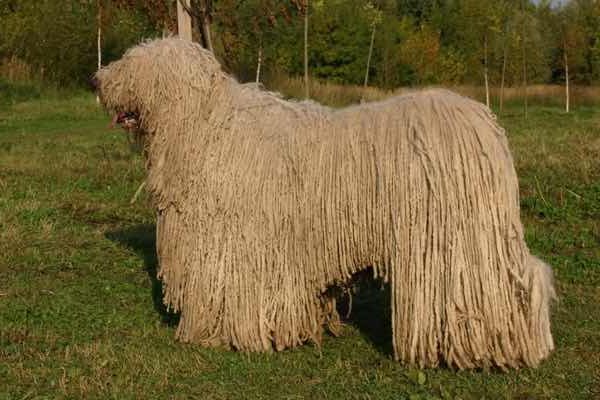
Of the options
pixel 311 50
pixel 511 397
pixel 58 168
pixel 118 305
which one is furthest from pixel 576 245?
pixel 311 50

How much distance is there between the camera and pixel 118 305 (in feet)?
21.9

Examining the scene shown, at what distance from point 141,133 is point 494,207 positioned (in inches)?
98.7

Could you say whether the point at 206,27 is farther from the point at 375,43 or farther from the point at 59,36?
the point at 375,43

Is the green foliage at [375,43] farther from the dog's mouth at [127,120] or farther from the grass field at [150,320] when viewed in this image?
the dog's mouth at [127,120]

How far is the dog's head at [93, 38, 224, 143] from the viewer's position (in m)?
5.42

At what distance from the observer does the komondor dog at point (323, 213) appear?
4.67 m

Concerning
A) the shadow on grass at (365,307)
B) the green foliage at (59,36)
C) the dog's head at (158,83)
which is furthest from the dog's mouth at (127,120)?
the green foliage at (59,36)

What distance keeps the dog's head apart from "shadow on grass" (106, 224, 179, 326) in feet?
5.72

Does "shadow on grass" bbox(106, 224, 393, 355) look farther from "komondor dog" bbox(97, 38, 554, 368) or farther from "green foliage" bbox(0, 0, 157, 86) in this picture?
"green foliage" bbox(0, 0, 157, 86)

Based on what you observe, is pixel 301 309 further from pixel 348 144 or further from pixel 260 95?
pixel 260 95

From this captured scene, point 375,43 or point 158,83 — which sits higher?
point 375,43

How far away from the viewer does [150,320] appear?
6277 millimetres

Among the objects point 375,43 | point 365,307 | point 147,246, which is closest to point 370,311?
→ point 365,307

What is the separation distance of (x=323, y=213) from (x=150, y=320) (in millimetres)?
1994
